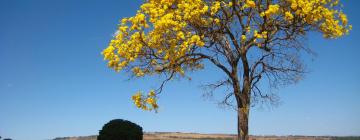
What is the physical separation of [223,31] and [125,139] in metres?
10.5

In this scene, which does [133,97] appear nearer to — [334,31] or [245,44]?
[245,44]

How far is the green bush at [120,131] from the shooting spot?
112 feet

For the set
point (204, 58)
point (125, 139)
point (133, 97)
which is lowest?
point (125, 139)

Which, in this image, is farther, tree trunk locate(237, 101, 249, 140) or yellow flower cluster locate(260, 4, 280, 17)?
tree trunk locate(237, 101, 249, 140)

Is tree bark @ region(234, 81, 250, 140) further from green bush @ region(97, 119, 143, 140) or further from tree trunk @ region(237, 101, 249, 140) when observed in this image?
green bush @ region(97, 119, 143, 140)

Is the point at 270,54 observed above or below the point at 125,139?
above

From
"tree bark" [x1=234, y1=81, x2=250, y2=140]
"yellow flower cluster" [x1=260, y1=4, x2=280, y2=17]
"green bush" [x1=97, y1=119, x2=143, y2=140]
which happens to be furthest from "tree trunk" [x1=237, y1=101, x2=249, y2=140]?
"green bush" [x1=97, y1=119, x2=143, y2=140]

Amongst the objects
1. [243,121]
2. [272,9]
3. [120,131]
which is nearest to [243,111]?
[243,121]

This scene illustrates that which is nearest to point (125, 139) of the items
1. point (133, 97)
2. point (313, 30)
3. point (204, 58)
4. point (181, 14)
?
point (133, 97)

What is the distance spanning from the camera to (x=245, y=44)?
3184 cm

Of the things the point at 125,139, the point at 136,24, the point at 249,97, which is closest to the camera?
the point at 136,24

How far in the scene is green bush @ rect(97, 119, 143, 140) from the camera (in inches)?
1344

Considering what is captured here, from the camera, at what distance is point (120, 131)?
112ft

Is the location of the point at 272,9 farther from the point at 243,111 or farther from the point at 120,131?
the point at 120,131
